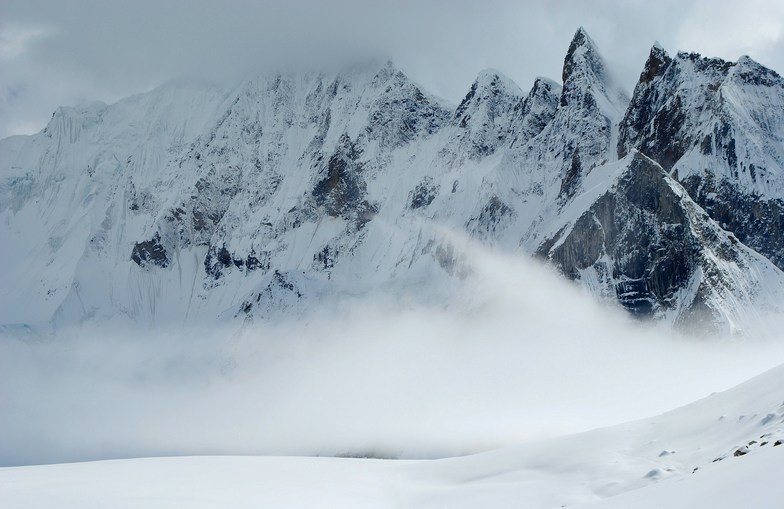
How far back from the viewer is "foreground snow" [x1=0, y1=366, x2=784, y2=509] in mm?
19328

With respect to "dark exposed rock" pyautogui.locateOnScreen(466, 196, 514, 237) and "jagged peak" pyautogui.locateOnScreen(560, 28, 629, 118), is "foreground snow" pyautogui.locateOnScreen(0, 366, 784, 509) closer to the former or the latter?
"jagged peak" pyautogui.locateOnScreen(560, 28, 629, 118)

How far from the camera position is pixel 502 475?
2461 centimetres

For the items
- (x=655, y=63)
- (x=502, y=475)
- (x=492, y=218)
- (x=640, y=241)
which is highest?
(x=655, y=63)

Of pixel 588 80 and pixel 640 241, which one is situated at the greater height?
pixel 588 80

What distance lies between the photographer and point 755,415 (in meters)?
20.4

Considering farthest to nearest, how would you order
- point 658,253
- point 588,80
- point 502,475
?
point 588,80 < point 658,253 < point 502,475

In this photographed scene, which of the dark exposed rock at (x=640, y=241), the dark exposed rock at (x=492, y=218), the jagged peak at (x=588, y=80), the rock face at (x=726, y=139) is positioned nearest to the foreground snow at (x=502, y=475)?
the dark exposed rock at (x=640, y=241)

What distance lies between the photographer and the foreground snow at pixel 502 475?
63.4ft

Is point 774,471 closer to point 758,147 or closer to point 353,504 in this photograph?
point 353,504

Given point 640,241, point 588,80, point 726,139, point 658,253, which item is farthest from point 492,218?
point 658,253

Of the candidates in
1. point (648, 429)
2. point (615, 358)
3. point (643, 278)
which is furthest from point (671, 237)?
point (648, 429)

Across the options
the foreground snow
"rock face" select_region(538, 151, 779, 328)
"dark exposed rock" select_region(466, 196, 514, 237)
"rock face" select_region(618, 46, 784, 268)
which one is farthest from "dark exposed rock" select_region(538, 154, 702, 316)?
the foreground snow

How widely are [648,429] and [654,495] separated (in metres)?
10.8

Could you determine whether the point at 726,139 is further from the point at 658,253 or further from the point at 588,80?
the point at 588,80
